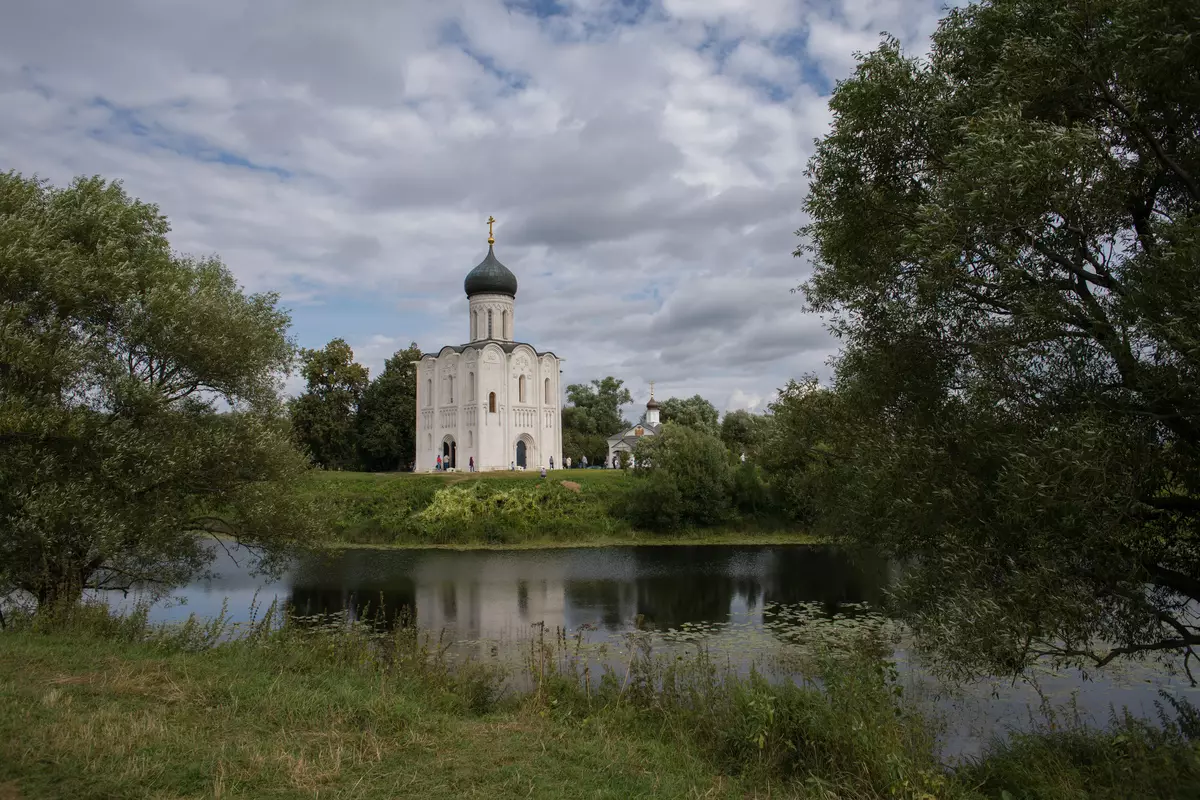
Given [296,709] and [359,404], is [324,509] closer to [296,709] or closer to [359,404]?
[296,709]

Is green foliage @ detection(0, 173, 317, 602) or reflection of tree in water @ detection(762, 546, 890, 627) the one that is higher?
green foliage @ detection(0, 173, 317, 602)

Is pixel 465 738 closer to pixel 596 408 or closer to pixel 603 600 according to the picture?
pixel 603 600

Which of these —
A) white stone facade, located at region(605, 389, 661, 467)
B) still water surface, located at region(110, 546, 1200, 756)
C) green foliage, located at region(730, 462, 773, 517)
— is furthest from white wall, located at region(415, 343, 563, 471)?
still water surface, located at region(110, 546, 1200, 756)

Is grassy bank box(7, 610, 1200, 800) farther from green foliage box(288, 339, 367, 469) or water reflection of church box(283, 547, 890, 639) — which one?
green foliage box(288, 339, 367, 469)

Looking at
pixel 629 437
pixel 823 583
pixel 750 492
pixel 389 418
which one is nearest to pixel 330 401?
pixel 389 418

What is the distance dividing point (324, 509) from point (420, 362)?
3569cm

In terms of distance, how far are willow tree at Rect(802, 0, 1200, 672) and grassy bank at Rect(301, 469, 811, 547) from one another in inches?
973

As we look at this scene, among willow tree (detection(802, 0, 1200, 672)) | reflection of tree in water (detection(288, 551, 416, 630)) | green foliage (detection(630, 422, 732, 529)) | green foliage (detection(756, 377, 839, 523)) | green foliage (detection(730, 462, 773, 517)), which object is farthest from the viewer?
green foliage (detection(730, 462, 773, 517))

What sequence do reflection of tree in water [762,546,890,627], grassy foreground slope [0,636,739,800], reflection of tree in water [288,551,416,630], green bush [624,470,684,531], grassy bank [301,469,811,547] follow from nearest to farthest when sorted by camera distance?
grassy foreground slope [0,636,739,800] → reflection of tree in water [762,546,890,627] → reflection of tree in water [288,551,416,630] → grassy bank [301,469,811,547] → green bush [624,470,684,531]

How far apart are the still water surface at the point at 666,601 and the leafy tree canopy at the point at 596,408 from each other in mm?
37427

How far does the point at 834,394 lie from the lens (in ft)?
35.2

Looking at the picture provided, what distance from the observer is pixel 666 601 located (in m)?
18.6

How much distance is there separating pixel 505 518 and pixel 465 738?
26001 mm

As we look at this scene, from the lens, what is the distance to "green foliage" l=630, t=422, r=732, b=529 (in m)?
32.8
